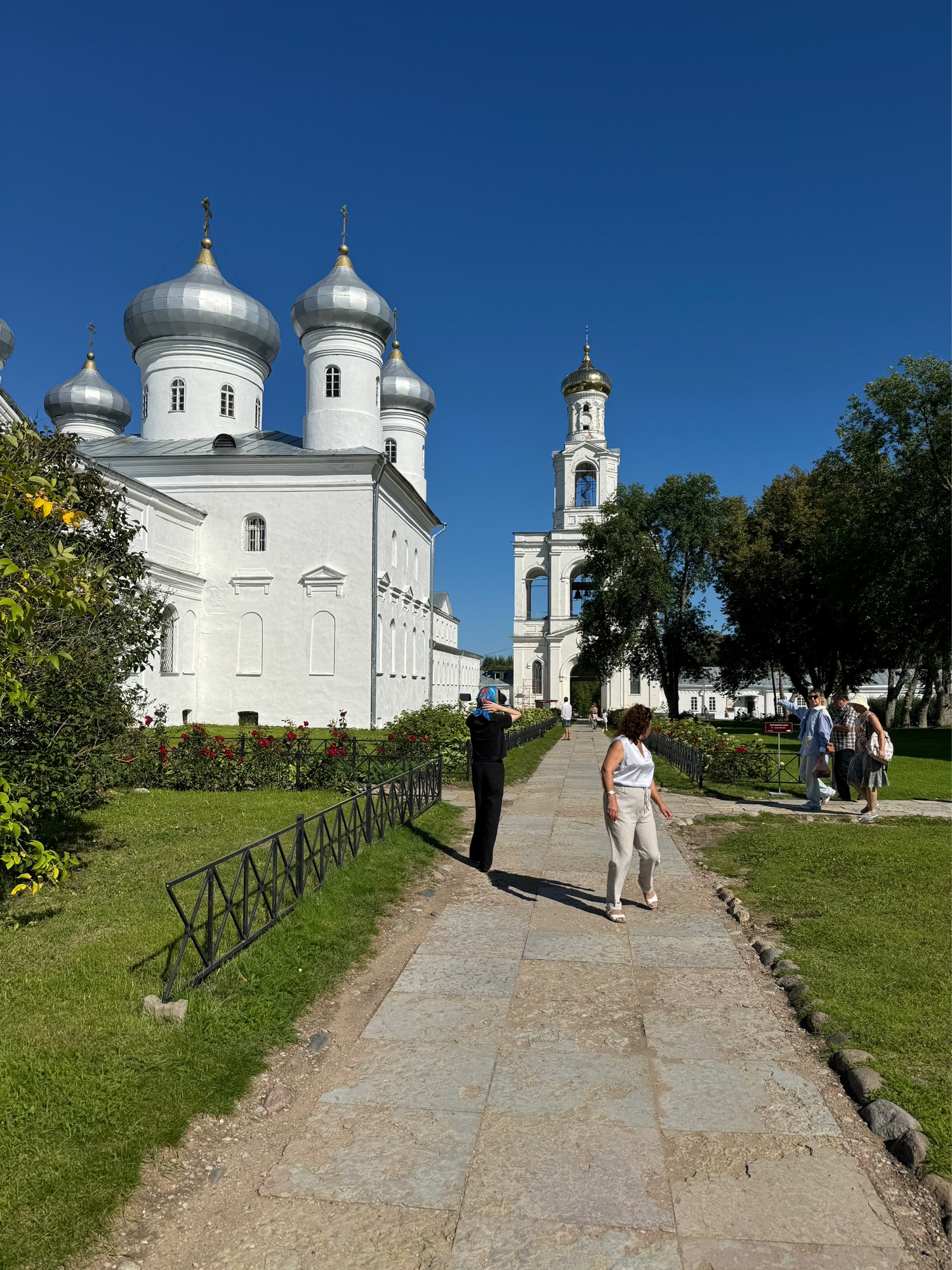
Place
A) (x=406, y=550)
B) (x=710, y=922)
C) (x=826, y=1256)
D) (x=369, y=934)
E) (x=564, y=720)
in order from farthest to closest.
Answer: (x=564, y=720)
(x=406, y=550)
(x=710, y=922)
(x=369, y=934)
(x=826, y=1256)

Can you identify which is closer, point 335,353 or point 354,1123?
point 354,1123

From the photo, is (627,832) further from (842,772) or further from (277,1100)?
(842,772)

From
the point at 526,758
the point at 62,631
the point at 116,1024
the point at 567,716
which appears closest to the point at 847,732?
the point at 526,758

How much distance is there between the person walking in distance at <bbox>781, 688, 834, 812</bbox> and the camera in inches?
459

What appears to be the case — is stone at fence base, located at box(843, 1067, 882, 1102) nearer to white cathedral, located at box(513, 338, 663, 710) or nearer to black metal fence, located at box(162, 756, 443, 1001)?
black metal fence, located at box(162, 756, 443, 1001)

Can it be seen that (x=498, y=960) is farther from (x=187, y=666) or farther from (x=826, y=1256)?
(x=187, y=666)

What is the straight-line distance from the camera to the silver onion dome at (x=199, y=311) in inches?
Result: 1144

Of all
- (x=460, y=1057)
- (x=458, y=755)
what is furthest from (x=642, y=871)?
(x=458, y=755)

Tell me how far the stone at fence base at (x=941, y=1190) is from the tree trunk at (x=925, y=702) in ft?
116

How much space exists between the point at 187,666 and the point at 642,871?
22501 mm

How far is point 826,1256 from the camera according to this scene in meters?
2.80

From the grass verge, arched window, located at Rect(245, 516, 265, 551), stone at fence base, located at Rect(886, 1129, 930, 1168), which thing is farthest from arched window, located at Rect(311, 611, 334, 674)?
stone at fence base, located at Rect(886, 1129, 930, 1168)

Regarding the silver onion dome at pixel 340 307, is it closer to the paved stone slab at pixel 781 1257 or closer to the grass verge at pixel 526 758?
the grass verge at pixel 526 758

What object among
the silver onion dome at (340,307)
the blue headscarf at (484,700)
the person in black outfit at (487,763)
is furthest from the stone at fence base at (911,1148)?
the silver onion dome at (340,307)
